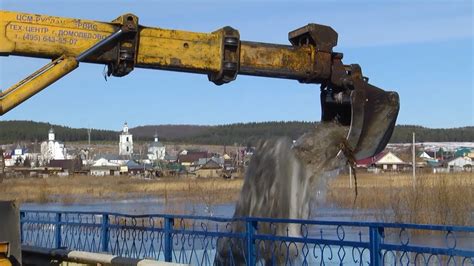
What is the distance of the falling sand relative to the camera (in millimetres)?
8320

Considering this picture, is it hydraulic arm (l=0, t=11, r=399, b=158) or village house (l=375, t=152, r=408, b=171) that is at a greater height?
hydraulic arm (l=0, t=11, r=399, b=158)

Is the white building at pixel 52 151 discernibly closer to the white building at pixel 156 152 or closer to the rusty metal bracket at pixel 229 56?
the white building at pixel 156 152

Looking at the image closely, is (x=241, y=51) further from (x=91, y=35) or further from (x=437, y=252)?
(x=437, y=252)

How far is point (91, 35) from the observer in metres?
7.30

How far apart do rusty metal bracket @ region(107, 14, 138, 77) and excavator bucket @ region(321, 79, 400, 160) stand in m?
2.10

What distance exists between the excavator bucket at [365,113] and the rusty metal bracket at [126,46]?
6.89ft

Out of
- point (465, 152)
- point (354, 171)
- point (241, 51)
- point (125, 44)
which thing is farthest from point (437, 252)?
point (465, 152)

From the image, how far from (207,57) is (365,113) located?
1.72 metres

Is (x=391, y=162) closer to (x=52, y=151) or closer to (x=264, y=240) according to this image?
(x=52, y=151)

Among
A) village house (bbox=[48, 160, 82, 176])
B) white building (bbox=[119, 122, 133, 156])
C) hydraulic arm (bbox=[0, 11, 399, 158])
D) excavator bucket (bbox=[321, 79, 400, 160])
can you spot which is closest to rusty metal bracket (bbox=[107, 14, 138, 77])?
hydraulic arm (bbox=[0, 11, 399, 158])

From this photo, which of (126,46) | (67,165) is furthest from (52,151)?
(126,46)

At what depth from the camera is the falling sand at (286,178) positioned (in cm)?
832

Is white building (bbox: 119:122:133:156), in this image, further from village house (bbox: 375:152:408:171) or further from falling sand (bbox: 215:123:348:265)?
falling sand (bbox: 215:123:348:265)

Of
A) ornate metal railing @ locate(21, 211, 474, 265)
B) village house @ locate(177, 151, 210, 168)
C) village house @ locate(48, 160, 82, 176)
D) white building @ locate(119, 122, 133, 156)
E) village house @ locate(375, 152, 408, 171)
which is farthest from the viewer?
white building @ locate(119, 122, 133, 156)
